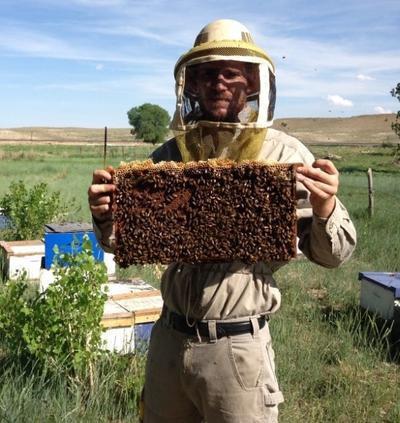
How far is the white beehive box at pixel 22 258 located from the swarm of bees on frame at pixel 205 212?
5.21 m

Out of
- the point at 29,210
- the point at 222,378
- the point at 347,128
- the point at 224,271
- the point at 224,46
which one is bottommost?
the point at 29,210

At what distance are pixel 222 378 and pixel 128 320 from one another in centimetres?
242

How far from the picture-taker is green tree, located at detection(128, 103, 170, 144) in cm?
9369

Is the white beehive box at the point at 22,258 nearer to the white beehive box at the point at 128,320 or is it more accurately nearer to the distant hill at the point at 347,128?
the white beehive box at the point at 128,320

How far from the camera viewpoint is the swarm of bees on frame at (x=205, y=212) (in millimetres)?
2066

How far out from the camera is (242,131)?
2.30 meters

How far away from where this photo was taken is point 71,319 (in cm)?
378

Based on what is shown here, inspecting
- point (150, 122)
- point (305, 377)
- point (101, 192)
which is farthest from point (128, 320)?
point (150, 122)

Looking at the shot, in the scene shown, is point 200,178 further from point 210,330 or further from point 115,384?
point 115,384

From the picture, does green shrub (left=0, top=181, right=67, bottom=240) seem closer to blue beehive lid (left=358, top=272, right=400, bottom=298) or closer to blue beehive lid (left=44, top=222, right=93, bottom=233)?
blue beehive lid (left=44, top=222, right=93, bottom=233)

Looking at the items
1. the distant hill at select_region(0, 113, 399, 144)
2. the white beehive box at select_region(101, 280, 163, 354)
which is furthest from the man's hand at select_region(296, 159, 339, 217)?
the distant hill at select_region(0, 113, 399, 144)

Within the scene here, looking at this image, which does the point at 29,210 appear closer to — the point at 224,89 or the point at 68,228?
the point at 68,228

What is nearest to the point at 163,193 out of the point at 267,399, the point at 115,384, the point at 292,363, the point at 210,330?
the point at 210,330

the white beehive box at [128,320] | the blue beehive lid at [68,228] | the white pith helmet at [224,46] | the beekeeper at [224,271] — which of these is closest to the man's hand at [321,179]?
the beekeeper at [224,271]
